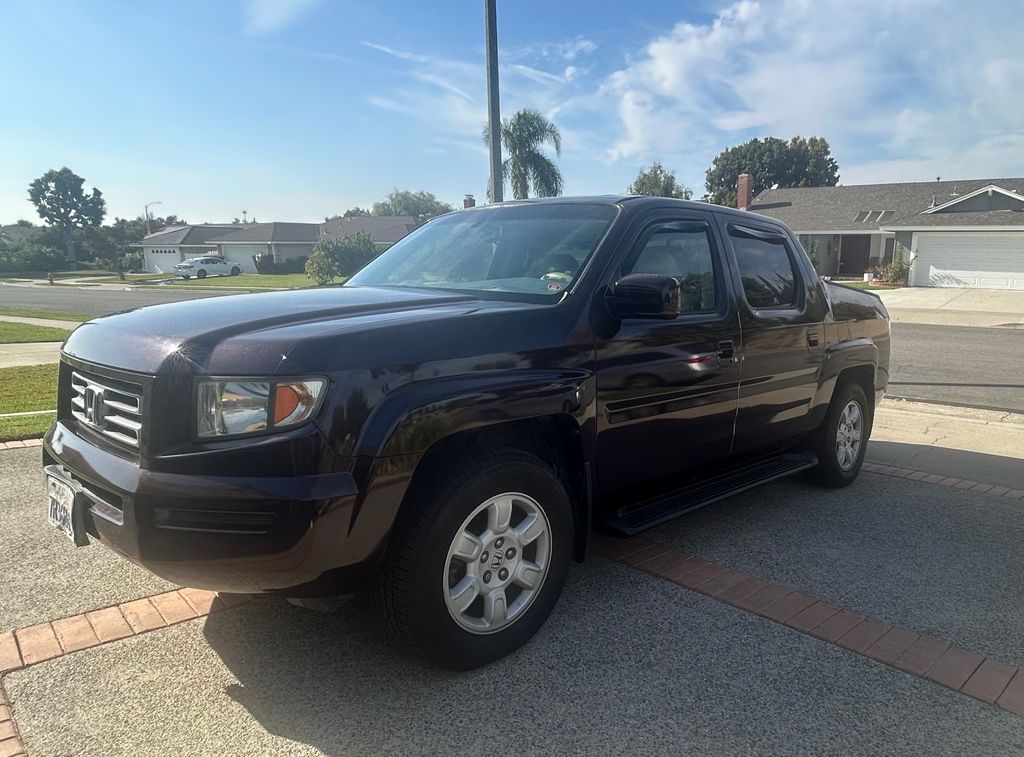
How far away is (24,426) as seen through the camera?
641 centimetres

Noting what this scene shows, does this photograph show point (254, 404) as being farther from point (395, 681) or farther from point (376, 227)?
point (376, 227)

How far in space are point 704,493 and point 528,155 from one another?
27.2 meters

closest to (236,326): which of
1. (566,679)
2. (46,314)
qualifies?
(566,679)

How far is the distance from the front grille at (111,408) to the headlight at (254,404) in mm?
315

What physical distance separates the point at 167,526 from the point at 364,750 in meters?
0.99

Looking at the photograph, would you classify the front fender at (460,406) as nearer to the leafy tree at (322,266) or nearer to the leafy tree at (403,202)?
the leafy tree at (322,266)

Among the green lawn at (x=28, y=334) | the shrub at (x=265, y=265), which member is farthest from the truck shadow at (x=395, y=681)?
the shrub at (x=265, y=265)

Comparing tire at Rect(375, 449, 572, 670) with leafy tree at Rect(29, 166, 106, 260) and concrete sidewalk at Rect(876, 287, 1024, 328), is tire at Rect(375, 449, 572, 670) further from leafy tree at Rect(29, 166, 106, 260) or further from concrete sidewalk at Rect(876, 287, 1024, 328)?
leafy tree at Rect(29, 166, 106, 260)

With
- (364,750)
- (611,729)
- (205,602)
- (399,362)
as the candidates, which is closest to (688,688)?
(611,729)

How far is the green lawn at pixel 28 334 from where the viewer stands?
45.0 feet

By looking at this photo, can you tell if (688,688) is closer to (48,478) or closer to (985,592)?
(985,592)

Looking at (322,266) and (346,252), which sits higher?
(346,252)

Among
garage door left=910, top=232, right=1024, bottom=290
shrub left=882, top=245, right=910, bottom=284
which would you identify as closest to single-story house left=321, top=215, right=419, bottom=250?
shrub left=882, top=245, right=910, bottom=284

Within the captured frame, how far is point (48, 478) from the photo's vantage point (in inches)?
119
